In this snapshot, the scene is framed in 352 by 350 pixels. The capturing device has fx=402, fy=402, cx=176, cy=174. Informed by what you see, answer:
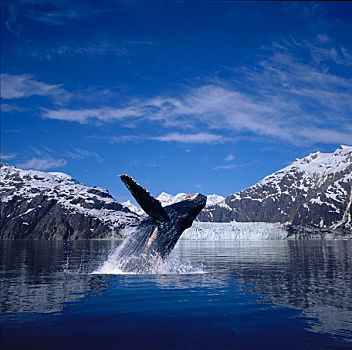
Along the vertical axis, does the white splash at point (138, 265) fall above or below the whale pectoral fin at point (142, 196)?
below

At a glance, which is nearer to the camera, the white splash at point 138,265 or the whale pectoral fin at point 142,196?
the whale pectoral fin at point 142,196

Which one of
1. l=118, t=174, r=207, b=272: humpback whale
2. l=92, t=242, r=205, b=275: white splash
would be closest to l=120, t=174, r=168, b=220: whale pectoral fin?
l=118, t=174, r=207, b=272: humpback whale

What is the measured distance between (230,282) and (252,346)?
38.5 ft

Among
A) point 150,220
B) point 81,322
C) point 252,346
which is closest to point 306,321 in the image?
point 252,346

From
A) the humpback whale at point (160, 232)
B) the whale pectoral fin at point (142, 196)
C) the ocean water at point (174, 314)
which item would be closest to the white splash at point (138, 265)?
the humpback whale at point (160, 232)

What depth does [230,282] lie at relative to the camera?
20.9 meters

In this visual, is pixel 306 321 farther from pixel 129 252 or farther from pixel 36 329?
pixel 129 252

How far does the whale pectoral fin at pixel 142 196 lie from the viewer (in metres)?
17.5

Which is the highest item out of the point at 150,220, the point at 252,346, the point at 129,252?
the point at 150,220

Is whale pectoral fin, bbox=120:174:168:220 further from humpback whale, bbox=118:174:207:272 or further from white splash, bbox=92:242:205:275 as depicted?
white splash, bbox=92:242:205:275

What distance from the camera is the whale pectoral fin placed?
17502 mm

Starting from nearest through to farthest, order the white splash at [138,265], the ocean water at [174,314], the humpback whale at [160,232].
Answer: the ocean water at [174,314] → the humpback whale at [160,232] → the white splash at [138,265]

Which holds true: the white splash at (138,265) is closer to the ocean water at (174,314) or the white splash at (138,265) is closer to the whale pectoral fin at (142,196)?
the ocean water at (174,314)

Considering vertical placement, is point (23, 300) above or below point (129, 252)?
below
